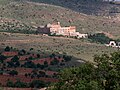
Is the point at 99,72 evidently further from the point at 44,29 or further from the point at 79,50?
the point at 44,29

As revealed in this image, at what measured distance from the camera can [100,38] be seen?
157125 mm

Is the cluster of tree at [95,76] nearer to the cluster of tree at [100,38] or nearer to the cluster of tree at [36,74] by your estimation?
the cluster of tree at [36,74]

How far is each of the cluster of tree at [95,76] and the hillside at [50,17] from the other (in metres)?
139

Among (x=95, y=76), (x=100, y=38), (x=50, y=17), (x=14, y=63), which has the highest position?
(x=95, y=76)

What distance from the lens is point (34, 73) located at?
91.5 meters

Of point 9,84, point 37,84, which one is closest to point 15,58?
Result: point 37,84

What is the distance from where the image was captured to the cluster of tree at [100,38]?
15438cm

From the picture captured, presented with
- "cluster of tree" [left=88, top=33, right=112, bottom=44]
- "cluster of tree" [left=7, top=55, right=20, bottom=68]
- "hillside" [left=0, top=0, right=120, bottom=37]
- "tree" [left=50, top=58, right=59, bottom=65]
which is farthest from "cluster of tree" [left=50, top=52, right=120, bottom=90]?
"hillside" [left=0, top=0, right=120, bottom=37]

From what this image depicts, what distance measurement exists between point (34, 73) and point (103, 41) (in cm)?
6852

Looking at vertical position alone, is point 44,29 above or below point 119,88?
below

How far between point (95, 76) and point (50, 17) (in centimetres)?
15553

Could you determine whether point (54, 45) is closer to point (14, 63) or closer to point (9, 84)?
point (14, 63)

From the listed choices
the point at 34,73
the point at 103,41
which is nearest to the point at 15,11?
the point at 103,41

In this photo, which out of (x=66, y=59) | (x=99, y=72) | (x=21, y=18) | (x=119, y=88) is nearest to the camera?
(x=119, y=88)
